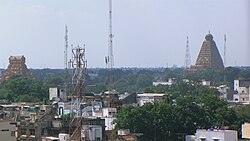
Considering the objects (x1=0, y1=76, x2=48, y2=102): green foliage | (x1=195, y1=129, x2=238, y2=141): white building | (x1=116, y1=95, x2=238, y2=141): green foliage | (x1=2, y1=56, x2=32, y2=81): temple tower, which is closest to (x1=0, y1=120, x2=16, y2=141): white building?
(x1=195, y1=129, x2=238, y2=141): white building

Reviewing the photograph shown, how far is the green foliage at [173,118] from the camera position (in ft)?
60.6

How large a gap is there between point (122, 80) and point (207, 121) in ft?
143

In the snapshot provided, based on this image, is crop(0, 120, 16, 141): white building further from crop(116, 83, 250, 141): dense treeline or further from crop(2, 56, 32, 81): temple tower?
crop(2, 56, 32, 81): temple tower

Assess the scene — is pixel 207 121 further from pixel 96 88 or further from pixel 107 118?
pixel 96 88

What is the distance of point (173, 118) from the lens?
1905cm

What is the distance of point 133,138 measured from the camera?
16297 millimetres

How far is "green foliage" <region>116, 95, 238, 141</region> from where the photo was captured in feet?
60.6

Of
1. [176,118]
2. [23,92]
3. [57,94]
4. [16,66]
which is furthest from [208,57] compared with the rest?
[176,118]

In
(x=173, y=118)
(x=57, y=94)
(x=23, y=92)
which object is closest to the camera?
(x=173, y=118)

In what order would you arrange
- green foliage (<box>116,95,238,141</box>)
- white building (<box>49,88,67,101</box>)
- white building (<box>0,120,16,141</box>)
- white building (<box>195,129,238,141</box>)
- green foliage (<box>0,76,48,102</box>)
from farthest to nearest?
1. green foliage (<box>0,76,48,102</box>)
2. white building (<box>49,88,67,101</box>)
3. green foliage (<box>116,95,238,141</box>)
4. white building (<box>195,129,238,141</box>)
5. white building (<box>0,120,16,141</box>)

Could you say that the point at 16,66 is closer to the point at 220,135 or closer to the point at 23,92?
the point at 23,92

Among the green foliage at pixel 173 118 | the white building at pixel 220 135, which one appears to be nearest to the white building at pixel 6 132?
the white building at pixel 220 135

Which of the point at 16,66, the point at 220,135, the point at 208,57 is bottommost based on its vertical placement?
the point at 220,135

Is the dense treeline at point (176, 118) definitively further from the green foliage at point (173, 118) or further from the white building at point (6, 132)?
the white building at point (6, 132)
